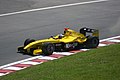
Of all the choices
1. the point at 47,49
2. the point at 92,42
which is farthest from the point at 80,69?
the point at 92,42

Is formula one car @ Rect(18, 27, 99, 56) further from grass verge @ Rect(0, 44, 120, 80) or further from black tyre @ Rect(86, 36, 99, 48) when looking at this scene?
grass verge @ Rect(0, 44, 120, 80)

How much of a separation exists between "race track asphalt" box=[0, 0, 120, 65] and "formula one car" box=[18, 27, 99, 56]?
383mm

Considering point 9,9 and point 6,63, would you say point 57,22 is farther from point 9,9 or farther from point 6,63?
point 6,63

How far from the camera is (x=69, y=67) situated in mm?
14469

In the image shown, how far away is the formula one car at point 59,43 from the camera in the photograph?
18.2m

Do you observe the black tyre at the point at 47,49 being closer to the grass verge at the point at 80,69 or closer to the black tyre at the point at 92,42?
the grass verge at the point at 80,69

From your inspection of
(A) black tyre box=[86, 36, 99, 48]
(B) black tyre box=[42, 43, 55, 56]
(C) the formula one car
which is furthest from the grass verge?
(A) black tyre box=[86, 36, 99, 48]

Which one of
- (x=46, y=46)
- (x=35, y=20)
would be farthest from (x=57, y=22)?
(x=46, y=46)

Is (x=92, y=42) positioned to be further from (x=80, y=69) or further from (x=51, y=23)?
(x=51, y=23)

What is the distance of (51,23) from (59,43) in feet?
20.0

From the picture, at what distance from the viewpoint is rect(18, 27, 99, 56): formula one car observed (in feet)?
59.8

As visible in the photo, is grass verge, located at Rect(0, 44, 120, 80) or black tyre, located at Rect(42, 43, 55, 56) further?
black tyre, located at Rect(42, 43, 55, 56)

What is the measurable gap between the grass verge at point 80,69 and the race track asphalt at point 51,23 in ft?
9.42

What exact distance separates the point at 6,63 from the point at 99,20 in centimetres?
911
